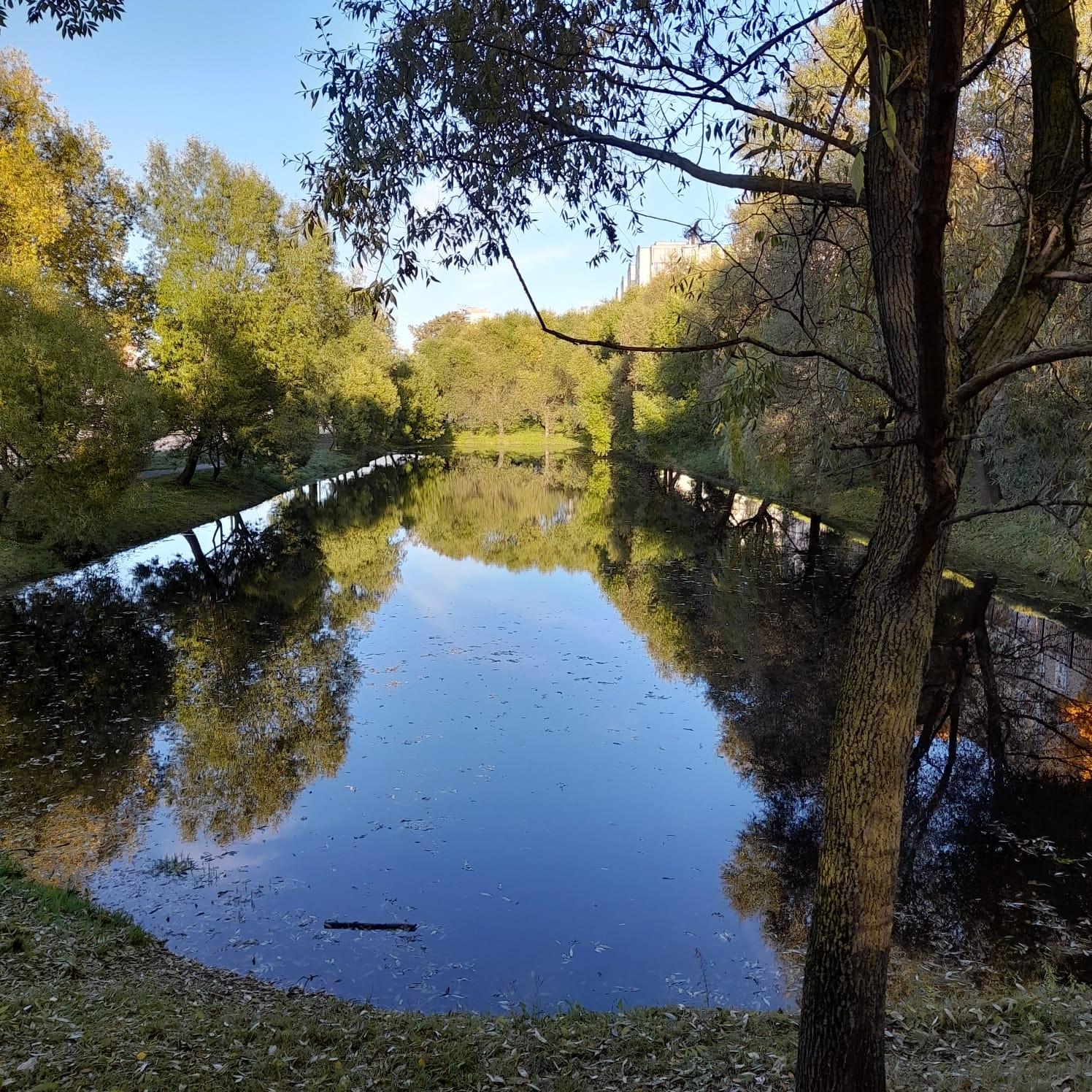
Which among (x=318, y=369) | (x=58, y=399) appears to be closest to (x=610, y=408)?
(x=318, y=369)

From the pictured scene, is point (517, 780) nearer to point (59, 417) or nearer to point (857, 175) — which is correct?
point (857, 175)

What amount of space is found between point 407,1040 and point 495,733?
22.2 feet

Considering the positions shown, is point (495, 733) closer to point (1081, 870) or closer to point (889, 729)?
point (1081, 870)

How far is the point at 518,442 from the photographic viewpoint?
78938 mm

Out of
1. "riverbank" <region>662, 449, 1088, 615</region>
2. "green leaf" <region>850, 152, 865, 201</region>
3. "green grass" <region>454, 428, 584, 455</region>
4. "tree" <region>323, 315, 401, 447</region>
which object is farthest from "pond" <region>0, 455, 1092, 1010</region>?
"green grass" <region>454, 428, 584, 455</region>

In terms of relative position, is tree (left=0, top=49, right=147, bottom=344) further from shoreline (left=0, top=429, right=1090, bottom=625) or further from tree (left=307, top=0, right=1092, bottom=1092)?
tree (left=307, top=0, right=1092, bottom=1092)

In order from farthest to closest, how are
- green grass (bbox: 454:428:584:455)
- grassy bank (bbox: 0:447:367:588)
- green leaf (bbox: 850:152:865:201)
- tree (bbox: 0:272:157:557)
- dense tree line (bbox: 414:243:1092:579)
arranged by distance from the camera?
1. green grass (bbox: 454:428:584:455)
2. grassy bank (bbox: 0:447:367:588)
3. tree (bbox: 0:272:157:557)
4. dense tree line (bbox: 414:243:1092:579)
5. green leaf (bbox: 850:152:865:201)

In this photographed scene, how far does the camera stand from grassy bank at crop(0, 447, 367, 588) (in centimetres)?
2050

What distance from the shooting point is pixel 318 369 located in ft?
121

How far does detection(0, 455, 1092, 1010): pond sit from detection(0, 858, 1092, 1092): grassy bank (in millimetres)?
976

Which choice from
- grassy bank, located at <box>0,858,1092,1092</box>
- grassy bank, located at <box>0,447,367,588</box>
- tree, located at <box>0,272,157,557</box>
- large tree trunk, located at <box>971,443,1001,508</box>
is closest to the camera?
grassy bank, located at <box>0,858,1092,1092</box>

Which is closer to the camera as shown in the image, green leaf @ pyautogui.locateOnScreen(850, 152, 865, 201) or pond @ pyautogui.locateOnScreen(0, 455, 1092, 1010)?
green leaf @ pyautogui.locateOnScreen(850, 152, 865, 201)

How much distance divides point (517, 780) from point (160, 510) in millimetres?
23077

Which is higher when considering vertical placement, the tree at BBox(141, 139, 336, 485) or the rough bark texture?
the tree at BBox(141, 139, 336, 485)
